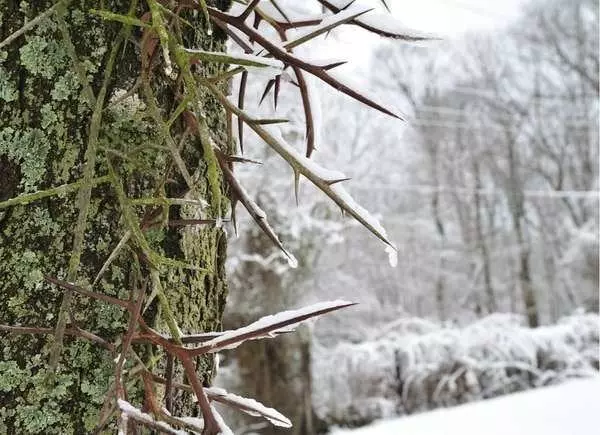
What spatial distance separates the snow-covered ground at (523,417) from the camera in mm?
3359

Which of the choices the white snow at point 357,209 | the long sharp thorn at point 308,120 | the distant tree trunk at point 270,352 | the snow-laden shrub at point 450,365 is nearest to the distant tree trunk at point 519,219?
the snow-laden shrub at point 450,365

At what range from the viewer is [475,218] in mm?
12695

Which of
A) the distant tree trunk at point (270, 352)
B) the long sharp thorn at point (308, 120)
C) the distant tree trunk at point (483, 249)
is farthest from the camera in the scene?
the distant tree trunk at point (483, 249)

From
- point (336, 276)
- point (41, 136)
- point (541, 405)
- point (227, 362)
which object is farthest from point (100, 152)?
point (336, 276)

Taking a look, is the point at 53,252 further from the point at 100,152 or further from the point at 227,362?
the point at 227,362

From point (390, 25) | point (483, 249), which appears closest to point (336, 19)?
point (390, 25)

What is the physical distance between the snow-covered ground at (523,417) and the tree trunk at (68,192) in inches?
128

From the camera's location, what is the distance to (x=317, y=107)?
19.6 inches

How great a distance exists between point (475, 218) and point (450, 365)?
5967 mm

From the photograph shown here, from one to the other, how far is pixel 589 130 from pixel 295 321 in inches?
499

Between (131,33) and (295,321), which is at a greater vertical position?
(131,33)

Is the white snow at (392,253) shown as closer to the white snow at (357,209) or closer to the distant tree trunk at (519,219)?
the white snow at (357,209)

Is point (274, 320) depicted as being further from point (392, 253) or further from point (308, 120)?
point (308, 120)

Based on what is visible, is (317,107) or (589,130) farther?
(589,130)
